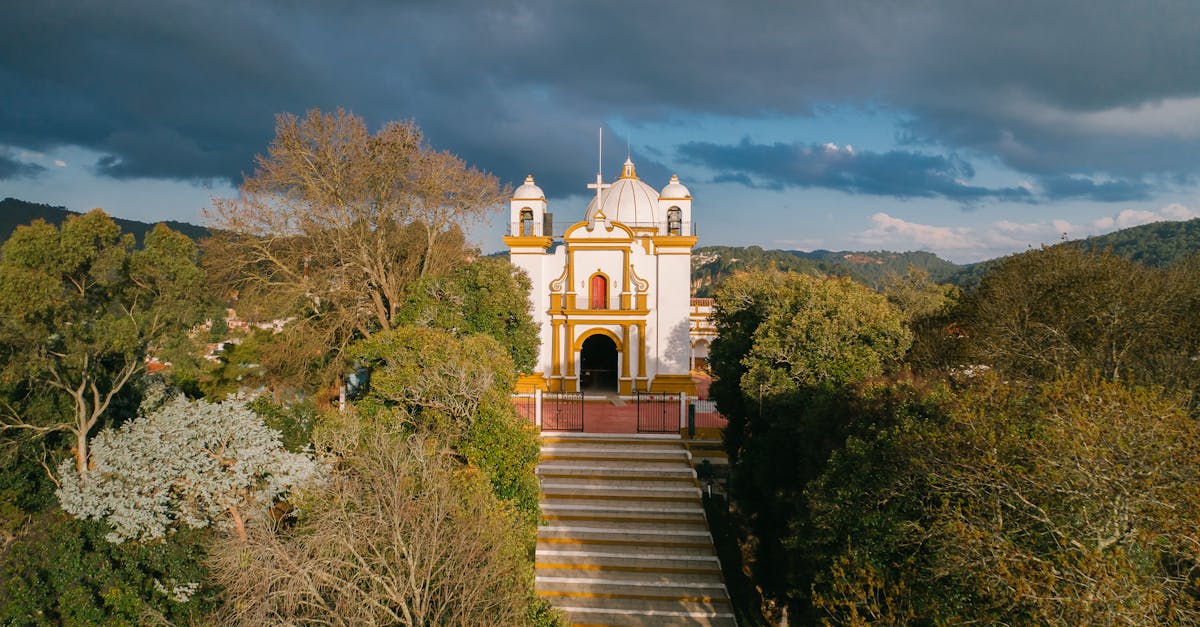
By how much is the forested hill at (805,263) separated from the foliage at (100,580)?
6625 cm

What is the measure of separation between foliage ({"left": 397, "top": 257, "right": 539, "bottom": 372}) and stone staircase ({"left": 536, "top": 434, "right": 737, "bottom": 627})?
3.97m

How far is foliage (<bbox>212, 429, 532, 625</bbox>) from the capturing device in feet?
23.6

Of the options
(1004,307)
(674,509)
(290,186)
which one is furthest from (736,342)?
(290,186)

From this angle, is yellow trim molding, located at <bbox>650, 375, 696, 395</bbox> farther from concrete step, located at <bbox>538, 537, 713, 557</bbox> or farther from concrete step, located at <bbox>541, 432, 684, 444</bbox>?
concrete step, located at <bbox>538, 537, 713, 557</bbox>

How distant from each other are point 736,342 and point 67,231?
15536 mm

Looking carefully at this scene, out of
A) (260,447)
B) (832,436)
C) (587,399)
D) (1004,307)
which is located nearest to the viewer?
(832,436)

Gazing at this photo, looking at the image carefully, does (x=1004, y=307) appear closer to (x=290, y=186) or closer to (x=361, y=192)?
(x=361, y=192)

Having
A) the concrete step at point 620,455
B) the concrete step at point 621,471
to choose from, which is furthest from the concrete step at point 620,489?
the concrete step at point 620,455

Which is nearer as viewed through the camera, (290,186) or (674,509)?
(674,509)

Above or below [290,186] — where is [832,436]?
below

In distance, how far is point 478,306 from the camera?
1888 cm

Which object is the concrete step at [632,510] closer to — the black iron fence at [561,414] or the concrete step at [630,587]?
the concrete step at [630,587]

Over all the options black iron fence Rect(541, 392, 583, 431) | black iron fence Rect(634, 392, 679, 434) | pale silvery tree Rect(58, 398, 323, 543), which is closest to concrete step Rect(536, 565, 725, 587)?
black iron fence Rect(634, 392, 679, 434)

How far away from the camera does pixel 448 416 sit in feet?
39.6
